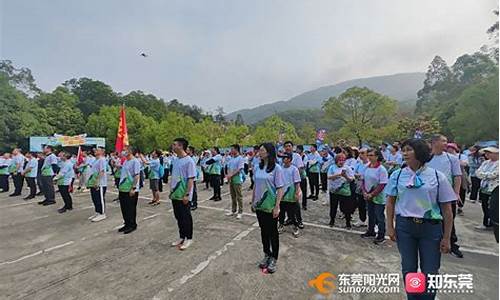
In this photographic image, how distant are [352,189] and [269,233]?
2.89 metres

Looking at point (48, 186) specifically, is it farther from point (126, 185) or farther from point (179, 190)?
point (179, 190)

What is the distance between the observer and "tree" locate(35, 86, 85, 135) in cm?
3912

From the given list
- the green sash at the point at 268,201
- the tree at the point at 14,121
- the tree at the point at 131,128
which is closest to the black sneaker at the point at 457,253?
the green sash at the point at 268,201

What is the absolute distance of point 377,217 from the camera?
16.5 ft

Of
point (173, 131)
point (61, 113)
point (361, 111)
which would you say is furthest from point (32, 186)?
point (361, 111)

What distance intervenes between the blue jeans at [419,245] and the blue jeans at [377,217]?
2343 mm

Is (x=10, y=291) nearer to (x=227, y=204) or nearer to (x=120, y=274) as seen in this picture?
(x=120, y=274)

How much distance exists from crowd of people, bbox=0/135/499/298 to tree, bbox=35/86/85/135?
34.4m

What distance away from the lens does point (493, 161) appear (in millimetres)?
5309

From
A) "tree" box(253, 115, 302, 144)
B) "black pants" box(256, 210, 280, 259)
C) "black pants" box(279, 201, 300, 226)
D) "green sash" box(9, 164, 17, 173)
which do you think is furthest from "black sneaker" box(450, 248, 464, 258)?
"tree" box(253, 115, 302, 144)

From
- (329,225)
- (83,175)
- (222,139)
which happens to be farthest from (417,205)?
(222,139)

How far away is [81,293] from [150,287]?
2.65ft

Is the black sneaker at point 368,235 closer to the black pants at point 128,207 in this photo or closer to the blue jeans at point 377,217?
the blue jeans at point 377,217

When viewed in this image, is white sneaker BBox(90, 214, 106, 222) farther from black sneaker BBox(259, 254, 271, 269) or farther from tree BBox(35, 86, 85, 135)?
tree BBox(35, 86, 85, 135)
